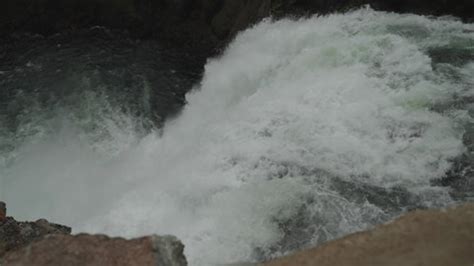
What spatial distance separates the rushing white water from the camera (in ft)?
30.9

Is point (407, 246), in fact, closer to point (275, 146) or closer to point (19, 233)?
point (19, 233)

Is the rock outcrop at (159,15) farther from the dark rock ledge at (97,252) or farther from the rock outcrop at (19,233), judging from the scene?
the dark rock ledge at (97,252)

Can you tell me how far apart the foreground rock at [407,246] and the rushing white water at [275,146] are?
2.85m

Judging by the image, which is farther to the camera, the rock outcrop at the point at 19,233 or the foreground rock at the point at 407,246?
the rock outcrop at the point at 19,233

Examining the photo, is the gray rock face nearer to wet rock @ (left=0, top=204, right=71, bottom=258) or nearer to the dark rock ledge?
wet rock @ (left=0, top=204, right=71, bottom=258)

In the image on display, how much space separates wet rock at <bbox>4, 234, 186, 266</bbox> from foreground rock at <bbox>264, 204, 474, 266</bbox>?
1.26 meters

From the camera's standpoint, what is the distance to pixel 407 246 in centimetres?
565

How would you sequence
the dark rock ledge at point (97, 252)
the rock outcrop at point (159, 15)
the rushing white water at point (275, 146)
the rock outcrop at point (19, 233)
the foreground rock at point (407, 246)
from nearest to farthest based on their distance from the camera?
the dark rock ledge at point (97, 252) < the foreground rock at point (407, 246) < the rock outcrop at point (19, 233) < the rushing white water at point (275, 146) < the rock outcrop at point (159, 15)

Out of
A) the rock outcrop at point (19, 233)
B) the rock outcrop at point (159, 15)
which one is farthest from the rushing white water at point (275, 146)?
the rock outcrop at point (19, 233)

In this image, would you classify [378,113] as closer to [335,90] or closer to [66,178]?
[335,90]

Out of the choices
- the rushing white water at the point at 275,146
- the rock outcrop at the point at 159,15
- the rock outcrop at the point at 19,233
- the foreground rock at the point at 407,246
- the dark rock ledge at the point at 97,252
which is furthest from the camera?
the rock outcrop at the point at 159,15

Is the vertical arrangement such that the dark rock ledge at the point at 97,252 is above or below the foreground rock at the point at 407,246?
above

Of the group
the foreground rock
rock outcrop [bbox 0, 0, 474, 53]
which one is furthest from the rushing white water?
the foreground rock

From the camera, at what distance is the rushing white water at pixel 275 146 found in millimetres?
9422
